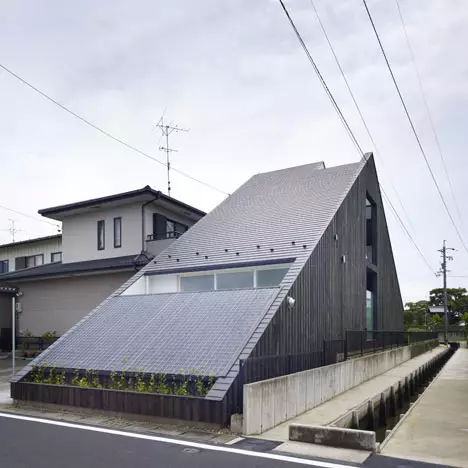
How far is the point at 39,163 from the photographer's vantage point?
19391mm

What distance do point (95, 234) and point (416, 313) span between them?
226ft

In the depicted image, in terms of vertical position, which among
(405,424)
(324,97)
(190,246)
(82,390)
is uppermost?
(324,97)

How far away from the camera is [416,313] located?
80.7m

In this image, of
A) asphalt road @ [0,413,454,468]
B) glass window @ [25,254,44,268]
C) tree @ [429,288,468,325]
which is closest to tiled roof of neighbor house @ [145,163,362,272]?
asphalt road @ [0,413,454,468]

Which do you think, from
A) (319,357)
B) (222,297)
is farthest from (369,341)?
(222,297)

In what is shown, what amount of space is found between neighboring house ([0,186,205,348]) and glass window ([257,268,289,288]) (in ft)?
21.4

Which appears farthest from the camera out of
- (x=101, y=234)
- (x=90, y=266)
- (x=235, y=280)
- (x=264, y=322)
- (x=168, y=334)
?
(x=101, y=234)

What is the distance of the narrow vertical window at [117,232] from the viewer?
74.8ft

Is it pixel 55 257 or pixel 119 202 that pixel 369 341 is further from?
pixel 55 257

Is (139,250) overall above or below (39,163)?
below

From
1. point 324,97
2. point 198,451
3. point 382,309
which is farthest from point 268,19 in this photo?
point 382,309

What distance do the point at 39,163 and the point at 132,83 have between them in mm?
6887

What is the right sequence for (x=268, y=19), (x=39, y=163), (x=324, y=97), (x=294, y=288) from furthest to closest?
(x=39, y=163), (x=294, y=288), (x=324, y=97), (x=268, y=19)

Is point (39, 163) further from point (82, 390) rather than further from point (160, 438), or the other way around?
point (160, 438)
